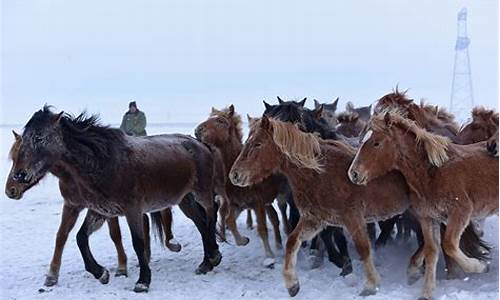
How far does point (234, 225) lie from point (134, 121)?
5456 mm

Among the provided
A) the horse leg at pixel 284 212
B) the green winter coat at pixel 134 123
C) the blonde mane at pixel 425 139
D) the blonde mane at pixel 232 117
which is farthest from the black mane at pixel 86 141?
the green winter coat at pixel 134 123

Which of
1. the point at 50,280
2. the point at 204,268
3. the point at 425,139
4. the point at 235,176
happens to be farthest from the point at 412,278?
the point at 50,280

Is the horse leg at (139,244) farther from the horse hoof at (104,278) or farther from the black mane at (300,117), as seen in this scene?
the black mane at (300,117)

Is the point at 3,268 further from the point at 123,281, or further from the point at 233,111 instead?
the point at 233,111

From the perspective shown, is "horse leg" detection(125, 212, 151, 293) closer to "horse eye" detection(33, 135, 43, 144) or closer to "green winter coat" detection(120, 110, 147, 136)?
"horse eye" detection(33, 135, 43, 144)

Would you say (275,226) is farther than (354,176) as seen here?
Yes

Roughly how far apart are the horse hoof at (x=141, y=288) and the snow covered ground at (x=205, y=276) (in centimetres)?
7

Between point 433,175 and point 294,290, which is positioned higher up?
point 433,175

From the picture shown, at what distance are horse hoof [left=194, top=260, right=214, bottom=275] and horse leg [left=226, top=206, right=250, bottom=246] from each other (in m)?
1.00

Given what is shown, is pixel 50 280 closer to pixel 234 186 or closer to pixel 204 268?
pixel 204 268

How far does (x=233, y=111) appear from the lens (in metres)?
8.46

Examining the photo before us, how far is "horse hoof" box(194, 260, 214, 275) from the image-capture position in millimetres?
7591

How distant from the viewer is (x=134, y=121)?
520 inches

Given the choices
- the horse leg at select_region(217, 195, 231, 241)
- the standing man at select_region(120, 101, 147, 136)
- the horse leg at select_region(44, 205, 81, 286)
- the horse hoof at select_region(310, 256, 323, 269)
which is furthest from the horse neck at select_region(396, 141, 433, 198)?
the standing man at select_region(120, 101, 147, 136)
